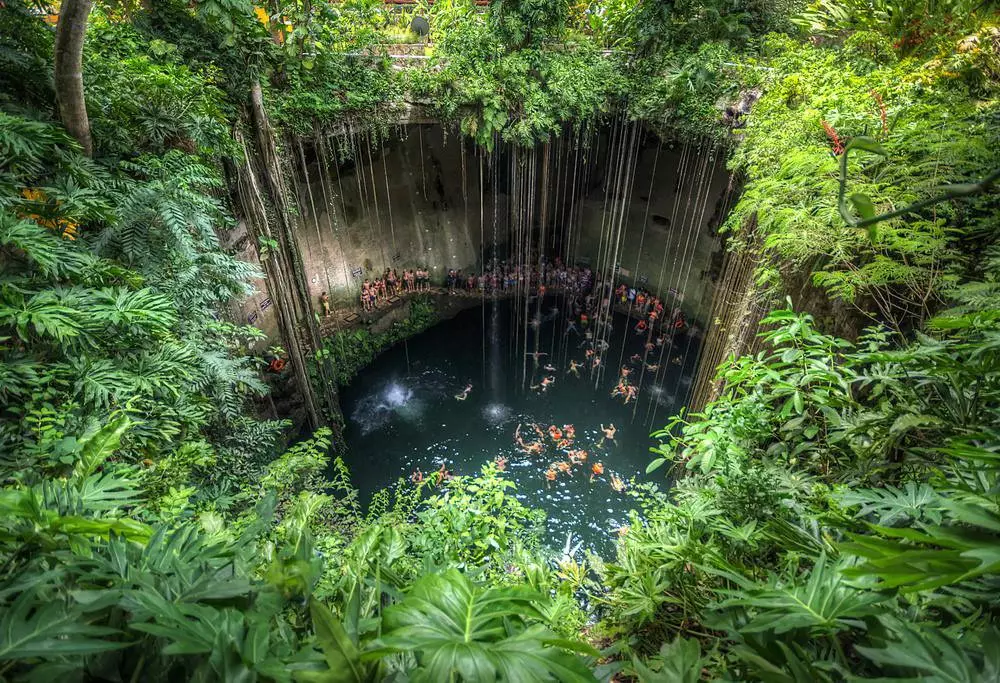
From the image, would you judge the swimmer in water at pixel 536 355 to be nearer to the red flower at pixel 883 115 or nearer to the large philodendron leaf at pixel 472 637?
the red flower at pixel 883 115

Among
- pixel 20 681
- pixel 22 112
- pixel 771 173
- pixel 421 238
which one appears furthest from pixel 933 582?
pixel 421 238

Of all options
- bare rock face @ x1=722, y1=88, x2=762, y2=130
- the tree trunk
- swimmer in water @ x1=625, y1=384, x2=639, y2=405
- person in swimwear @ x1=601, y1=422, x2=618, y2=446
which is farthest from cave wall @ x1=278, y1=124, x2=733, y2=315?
the tree trunk

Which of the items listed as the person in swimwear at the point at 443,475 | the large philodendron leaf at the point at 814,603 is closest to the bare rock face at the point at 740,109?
the large philodendron leaf at the point at 814,603

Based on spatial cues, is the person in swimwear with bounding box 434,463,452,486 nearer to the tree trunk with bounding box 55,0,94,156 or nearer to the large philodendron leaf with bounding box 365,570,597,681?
the tree trunk with bounding box 55,0,94,156

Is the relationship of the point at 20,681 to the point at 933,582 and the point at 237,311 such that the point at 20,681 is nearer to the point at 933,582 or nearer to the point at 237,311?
the point at 933,582

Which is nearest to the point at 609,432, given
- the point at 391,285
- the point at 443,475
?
the point at 443,475

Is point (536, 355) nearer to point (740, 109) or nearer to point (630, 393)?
point (630, 393)
